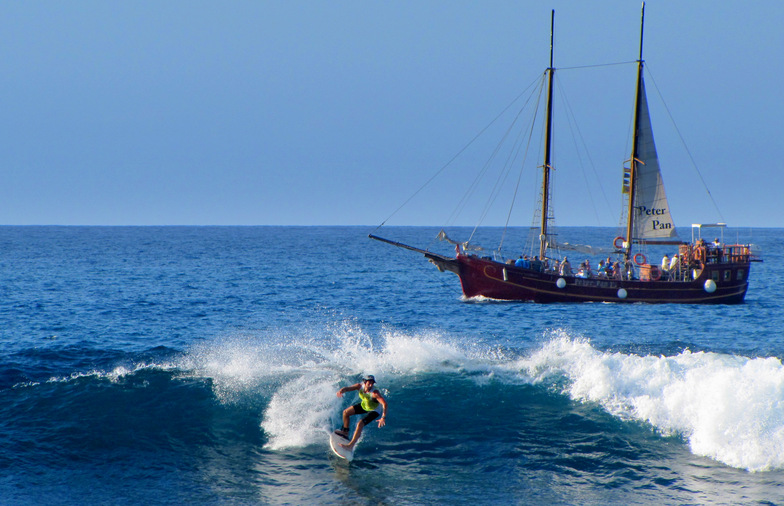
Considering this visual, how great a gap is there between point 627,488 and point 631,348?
1478cm

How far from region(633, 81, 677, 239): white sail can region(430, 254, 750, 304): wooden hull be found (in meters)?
5.03

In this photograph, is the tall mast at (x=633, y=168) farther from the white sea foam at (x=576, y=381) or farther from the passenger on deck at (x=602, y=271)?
the white sea foam at (x=576, y=381)

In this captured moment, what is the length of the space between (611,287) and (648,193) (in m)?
8.69

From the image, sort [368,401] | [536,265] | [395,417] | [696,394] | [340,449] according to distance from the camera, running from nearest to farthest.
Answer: [368,401] → [340,449] → [696,394] → [395,417] → [536,265]

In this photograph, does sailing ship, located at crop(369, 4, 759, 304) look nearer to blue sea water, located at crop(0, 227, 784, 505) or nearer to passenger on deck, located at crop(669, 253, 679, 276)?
passenger on deck, located at crop(669, 253, 679, 276)

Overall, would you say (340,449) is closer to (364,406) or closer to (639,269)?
(364,406)

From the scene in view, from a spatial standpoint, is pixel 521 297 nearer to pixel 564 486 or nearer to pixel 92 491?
pixel 564 486

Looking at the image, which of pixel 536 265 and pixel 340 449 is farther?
pixel 536 265

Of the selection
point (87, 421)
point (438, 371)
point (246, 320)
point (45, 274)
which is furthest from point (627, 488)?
point (45, 274)

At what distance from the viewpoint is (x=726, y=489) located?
50.4 ft

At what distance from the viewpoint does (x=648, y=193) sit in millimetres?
50344

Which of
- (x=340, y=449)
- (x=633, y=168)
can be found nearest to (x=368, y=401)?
(x=340, y=449)

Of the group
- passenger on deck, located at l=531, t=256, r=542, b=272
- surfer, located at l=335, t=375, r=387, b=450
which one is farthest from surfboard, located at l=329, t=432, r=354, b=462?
passenger on deck, located at l=531, t=256, r=542, b=272

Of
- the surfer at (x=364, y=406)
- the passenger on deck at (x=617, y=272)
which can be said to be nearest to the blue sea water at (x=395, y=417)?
the surfer at (x=364, y=406)
